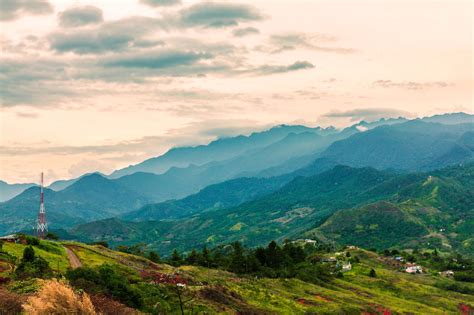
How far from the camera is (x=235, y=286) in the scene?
10800 centimetres

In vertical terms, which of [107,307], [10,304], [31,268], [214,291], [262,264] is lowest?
[262,264]

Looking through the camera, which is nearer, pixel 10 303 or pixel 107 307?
pixel 10 303

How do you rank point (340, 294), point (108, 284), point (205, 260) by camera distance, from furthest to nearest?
point (205, 260)
point (340, 294)
point (108, 284)

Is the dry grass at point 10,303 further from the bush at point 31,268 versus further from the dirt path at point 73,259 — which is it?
the dirt path at point 73,259

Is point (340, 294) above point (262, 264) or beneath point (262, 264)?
beneath

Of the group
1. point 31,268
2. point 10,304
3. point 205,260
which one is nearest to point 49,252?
point 31,268

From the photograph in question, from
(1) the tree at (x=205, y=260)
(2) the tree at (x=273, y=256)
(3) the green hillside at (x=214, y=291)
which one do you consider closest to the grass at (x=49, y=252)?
(3) the green hillside at (x=214, y=291)

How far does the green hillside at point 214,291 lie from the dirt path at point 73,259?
5.07ft

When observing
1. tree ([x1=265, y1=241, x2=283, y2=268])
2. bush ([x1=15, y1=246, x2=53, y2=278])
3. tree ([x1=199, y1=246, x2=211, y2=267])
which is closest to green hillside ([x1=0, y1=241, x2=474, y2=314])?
bush ([x1=15, y1=246, x2=53, y2=278])

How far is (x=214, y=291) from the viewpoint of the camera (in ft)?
294

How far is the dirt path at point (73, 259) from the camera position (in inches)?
4295

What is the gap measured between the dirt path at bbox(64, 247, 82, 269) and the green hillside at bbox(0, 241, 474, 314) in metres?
1.55

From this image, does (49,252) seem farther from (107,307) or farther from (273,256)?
(273,256)

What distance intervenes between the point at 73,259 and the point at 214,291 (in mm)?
46196
